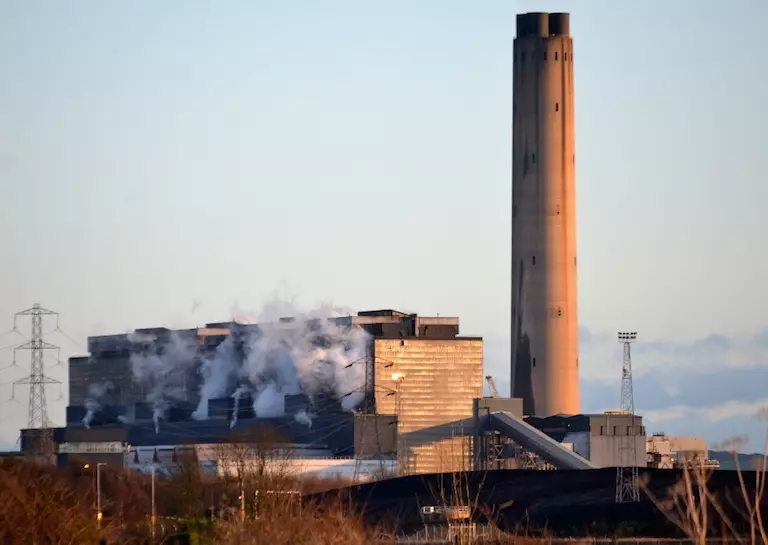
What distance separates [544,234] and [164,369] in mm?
43352

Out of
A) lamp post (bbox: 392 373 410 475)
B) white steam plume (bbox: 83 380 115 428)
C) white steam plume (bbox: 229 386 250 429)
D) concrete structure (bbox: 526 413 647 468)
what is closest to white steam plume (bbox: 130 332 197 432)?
white steam plume (bbox: 83 380 115 428)

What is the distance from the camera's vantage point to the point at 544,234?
13862 cm

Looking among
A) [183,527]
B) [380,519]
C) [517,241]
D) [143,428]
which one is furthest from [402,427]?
[183,527]

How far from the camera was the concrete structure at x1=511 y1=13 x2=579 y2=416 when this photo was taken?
138375 millimetres

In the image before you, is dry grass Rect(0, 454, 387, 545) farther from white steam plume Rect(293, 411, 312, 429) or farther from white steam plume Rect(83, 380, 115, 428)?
white steam plume Rect(83, 380, 115, 428)

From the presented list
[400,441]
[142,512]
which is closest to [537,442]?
[400,441]

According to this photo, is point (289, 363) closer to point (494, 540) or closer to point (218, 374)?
point (218, 374)

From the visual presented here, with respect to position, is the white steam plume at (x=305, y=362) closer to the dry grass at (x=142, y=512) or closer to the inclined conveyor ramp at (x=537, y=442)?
the inclined conveyor ramp at (x=537, y=442)

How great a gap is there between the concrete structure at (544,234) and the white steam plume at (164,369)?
36.0 meters

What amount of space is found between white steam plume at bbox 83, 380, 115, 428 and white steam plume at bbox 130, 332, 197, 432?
3.92 meters

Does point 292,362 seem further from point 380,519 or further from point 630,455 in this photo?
point 380,519

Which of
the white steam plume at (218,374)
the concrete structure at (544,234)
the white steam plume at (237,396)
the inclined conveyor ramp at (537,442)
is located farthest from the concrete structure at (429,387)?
the white steam plume at (218,374)

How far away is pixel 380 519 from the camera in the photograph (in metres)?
85.6

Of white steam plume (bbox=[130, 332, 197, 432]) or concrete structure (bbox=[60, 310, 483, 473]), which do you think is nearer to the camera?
concrete structure (bbox=[60, 310, 483, 473])
